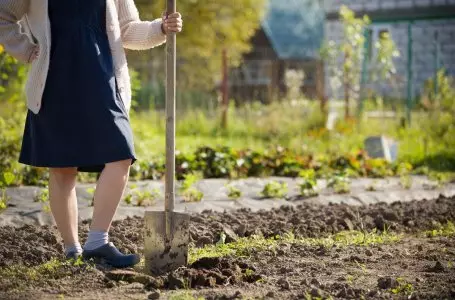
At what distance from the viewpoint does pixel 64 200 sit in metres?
3.95

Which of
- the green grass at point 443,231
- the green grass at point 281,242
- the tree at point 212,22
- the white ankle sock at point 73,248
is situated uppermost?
the tree at point 212,22

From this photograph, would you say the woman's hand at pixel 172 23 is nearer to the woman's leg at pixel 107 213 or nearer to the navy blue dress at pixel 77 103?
the navy blue dress at pixel 77 103

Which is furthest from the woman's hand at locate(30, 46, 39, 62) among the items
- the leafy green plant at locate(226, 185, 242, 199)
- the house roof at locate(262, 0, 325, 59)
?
the house roof at locate(262, 0, 325, 59)

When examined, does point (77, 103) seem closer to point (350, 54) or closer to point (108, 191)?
point (108, 191)

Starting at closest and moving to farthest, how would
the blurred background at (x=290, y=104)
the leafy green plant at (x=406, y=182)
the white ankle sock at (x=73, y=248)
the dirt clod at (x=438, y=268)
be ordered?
1. the dirt clod at (x=438, y=268)
2. the white ankle sock at (x=73, y=248)
3. the leafy green plant at (x=406, y=182)
4. the blurred background at (x=290, y=104)

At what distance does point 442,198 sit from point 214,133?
6.83 m

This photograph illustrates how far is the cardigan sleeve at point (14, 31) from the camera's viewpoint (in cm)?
383

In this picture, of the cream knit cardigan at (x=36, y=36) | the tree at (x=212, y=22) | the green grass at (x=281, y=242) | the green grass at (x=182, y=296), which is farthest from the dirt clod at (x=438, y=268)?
the tree at (x=212, y=22)

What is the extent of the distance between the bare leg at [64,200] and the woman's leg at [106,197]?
13 cm

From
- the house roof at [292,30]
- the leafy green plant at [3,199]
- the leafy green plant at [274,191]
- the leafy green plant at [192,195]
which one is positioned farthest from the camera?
the house roof at [292,30]

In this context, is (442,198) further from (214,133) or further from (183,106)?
(183,106)

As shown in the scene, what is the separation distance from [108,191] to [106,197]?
0.09 ft

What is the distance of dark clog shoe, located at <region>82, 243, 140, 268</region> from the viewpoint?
12.7ft

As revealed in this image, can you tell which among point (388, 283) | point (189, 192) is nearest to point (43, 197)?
point (189, 192)
